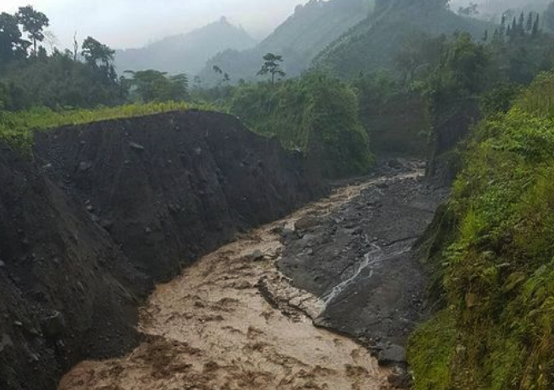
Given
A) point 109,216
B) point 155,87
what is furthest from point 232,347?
point 155,87

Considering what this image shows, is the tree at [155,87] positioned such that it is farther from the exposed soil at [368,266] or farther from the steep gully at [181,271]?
the exposed soil at [368,266]

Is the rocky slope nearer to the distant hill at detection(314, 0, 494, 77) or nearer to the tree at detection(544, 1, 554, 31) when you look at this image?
the distant hill at detection(314, 0, 494, 77)

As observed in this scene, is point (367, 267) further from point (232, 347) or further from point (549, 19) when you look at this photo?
point (549, 19)

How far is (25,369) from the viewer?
1534 centimetres

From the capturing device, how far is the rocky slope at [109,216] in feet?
56.8

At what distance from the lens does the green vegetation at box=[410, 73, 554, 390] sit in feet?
32.6

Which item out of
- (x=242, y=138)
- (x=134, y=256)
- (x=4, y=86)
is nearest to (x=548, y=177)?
(x=134, y=256)

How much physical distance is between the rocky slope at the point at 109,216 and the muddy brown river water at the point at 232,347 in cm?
95

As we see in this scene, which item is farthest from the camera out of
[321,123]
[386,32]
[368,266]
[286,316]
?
[386,32]

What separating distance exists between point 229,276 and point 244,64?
151 metres

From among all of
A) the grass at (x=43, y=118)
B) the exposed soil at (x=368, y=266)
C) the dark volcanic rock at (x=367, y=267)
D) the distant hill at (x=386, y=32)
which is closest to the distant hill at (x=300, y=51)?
the distant hill at (x=386, y=32)

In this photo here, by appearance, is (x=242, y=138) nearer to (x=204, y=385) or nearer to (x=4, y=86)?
(x=4, y=86)

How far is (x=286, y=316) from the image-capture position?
71.1 ft

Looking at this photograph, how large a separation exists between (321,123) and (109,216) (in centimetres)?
3283
